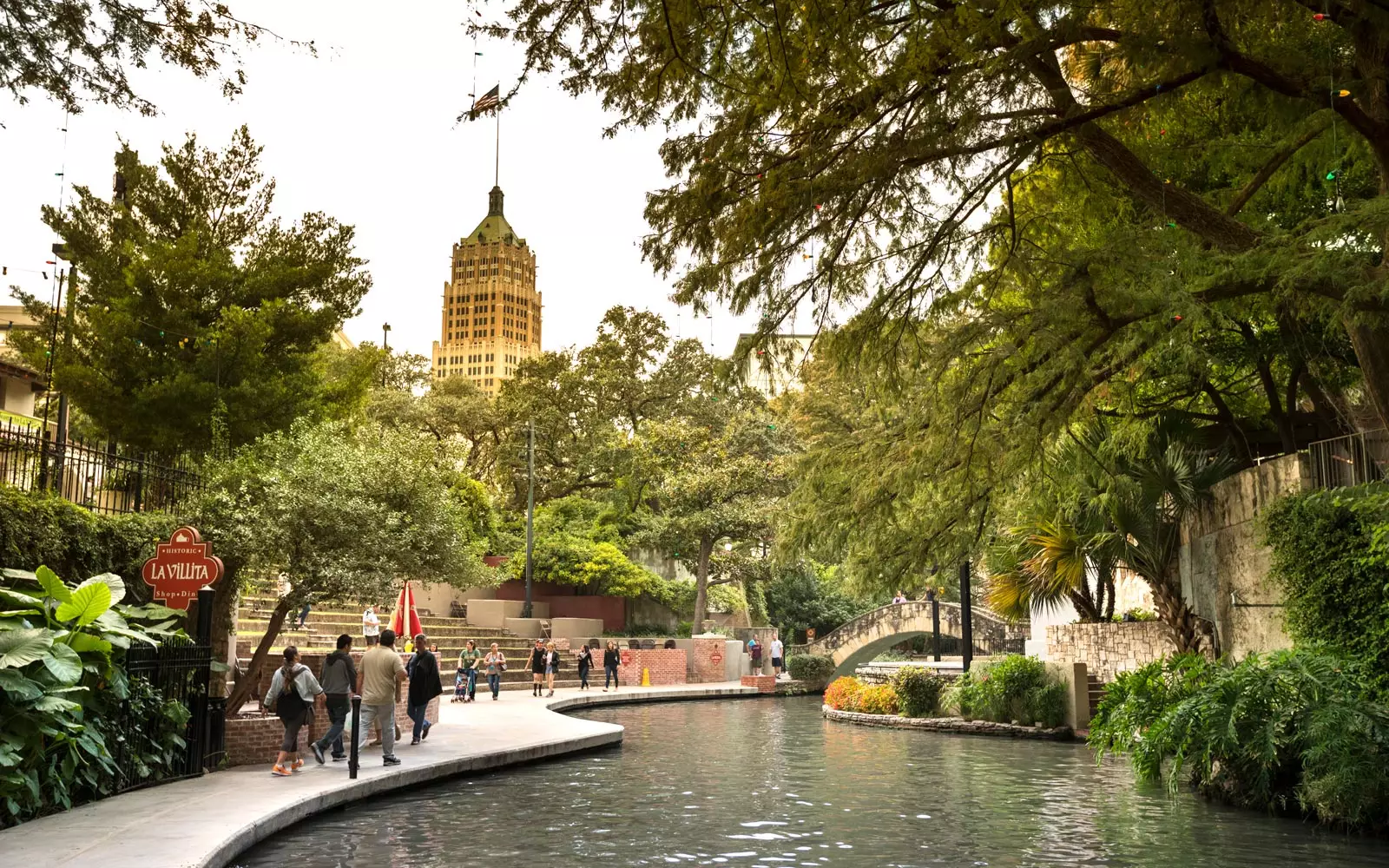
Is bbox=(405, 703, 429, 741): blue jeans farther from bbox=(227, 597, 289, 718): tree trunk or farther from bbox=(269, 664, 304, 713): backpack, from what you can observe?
bbox=(269, 664, 304, 713): backpack

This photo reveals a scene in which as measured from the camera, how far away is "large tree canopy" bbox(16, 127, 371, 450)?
71.1 ft

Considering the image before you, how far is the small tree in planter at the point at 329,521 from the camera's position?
52.6 ft

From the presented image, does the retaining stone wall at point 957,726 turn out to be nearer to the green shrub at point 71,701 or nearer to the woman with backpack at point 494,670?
the woman with backpack at point 494,670

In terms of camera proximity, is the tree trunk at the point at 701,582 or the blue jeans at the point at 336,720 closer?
the blue jeans at the point at 336,720

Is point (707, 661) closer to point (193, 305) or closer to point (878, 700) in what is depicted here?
point (878, 700)

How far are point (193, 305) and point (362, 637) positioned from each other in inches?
521

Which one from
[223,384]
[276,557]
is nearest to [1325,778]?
[276,557]

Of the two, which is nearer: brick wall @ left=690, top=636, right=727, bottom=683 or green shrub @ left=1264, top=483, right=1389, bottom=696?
green shrub @ left=1264, top=483, right=1389, bottom=696

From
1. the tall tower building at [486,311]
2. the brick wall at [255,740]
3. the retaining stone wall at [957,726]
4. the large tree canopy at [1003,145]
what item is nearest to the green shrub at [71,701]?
the brick wall at [255,740]

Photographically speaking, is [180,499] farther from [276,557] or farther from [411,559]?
[411,559]

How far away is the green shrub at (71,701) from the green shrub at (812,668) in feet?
103

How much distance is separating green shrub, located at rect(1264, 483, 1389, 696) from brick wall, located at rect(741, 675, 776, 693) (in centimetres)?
2745

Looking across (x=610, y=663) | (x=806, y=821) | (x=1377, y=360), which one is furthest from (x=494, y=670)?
(x=1377, y=360)

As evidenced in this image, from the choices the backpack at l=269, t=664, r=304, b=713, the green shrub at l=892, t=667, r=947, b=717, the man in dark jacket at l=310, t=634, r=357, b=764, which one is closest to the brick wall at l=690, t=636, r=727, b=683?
the green shrub at l=892, t=667, r=947, b=717
